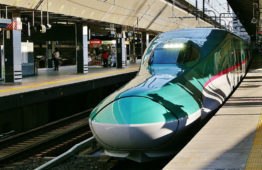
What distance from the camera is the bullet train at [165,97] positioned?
7500 millimetres


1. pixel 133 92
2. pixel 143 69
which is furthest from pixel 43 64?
pixel 133 92

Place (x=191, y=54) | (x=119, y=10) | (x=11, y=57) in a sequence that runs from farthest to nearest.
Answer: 1. (x=119, y=10)
2. (x=11, y=57)
3. (x=191, y=54)

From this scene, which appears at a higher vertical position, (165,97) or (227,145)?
(165,97)

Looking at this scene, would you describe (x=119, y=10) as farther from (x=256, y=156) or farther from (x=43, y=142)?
(x=256, y=156)

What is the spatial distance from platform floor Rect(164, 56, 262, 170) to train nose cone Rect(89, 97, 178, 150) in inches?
22.4

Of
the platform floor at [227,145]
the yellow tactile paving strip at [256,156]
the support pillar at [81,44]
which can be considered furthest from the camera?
the support pillar at [81,44]

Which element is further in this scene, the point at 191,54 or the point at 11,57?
the point at 11,57

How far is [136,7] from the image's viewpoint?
116 ft

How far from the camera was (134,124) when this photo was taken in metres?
7.37

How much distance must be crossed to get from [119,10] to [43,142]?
1970 centimetres

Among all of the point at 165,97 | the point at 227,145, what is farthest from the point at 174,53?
the point at 227,145

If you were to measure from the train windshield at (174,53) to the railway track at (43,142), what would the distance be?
452 centimetres

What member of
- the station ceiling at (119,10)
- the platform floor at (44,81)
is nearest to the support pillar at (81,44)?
the station ceiling at (119,10)

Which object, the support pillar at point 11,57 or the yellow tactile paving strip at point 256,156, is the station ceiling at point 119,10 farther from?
the yellow tactile paving strip at point 256,156
